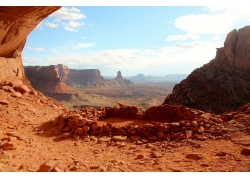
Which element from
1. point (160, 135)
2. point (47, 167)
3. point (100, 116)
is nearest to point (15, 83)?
point (100, 116)

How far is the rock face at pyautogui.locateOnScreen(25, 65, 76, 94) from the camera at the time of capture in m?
57.8

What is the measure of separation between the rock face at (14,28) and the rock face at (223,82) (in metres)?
17.0

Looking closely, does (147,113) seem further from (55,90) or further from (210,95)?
(55,90)

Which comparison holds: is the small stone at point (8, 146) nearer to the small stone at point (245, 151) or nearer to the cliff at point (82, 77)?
the small stone at point (245, 151)

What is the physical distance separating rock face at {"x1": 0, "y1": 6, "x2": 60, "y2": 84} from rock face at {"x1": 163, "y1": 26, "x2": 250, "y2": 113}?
17019 millimetres

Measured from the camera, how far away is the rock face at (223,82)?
19.8m

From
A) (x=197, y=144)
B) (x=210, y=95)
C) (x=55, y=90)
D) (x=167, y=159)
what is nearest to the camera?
(x=167, y=159)

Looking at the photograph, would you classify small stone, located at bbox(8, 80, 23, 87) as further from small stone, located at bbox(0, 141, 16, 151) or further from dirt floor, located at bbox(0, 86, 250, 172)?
small stone, located at bbox(0, 141, 16, 151)

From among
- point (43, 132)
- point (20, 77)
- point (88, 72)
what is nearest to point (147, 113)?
point (43, 132)

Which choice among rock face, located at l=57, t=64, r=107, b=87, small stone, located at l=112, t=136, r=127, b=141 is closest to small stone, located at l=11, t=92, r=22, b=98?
small stone, located at l=112, t=136, r=127, b=141

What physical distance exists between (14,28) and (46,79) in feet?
180

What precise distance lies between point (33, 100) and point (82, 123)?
4391mm

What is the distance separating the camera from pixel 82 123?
280 inches

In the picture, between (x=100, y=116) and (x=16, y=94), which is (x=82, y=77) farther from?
(x=100, y=116)
